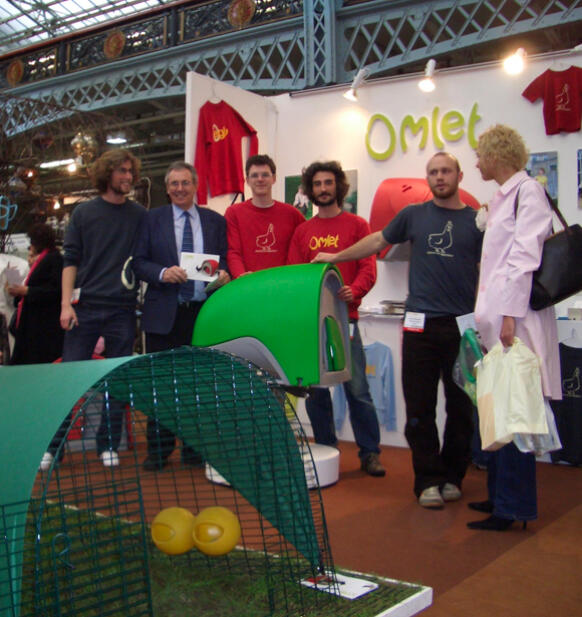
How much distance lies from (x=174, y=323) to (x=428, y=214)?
4.15ft

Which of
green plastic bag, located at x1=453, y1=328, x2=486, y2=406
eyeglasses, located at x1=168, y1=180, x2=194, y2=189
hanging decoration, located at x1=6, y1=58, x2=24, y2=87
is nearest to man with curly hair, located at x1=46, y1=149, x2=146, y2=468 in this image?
eyeglasses, located at x1=168, y1=180, x2=194, y2=189

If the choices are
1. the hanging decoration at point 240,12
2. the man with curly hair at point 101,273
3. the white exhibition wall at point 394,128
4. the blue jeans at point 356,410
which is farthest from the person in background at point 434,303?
the hanging decoration at point 240,12

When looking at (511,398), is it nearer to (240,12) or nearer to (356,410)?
(356,410)

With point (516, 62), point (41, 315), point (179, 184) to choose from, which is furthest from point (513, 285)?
point (41, 315)

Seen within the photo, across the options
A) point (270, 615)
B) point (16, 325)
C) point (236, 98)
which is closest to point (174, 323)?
point (16, 325)

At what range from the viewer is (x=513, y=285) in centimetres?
260

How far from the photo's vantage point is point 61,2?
1298cm

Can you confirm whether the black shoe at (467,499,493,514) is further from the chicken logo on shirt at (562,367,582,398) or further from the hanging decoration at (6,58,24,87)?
the hanging decoration at (6,58,24,87)

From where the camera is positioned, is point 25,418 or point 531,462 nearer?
point 25,418

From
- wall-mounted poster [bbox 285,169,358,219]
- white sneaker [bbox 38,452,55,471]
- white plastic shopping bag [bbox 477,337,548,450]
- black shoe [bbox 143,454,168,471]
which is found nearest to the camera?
white sneaker [bbox 38,452,55,471]

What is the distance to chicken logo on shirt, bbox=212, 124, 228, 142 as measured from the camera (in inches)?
194

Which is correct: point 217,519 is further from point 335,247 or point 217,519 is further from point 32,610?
point 335,247

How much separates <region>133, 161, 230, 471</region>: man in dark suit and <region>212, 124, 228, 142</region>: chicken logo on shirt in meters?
1.59

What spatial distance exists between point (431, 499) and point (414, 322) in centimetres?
78
